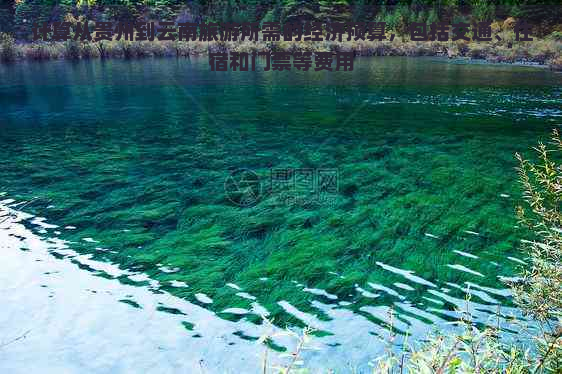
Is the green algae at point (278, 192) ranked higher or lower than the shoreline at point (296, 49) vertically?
lower

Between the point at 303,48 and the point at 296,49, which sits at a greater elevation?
the point at 303,48

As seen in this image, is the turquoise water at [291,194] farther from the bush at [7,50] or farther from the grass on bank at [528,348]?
the bush at [7,50]

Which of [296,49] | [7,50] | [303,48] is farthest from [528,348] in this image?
[7,50]

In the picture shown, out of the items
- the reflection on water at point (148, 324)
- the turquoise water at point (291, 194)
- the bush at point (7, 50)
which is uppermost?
the bush at point (7, 50)

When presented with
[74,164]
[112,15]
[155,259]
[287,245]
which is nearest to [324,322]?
[287,245]

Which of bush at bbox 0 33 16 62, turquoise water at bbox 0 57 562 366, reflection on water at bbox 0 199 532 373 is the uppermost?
bush at bbox 0 33 16 62

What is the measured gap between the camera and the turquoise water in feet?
26.2

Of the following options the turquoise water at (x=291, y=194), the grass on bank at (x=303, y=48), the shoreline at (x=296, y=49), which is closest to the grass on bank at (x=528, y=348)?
the turquoise water at (x=291, y=194)

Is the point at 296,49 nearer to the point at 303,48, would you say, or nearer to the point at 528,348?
the point at 303,48

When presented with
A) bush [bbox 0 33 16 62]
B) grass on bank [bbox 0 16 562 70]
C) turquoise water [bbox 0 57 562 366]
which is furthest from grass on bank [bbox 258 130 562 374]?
bush [bbox 0 33 16 62]

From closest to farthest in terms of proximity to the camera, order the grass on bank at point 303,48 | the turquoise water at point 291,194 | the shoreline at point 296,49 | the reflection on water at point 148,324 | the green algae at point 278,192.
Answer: the reflection on water at point 148,324
the turquoise water at point 291,194
the green algae at point 278,192
the shoreline at point 296,49
the grass on bank at point 303,48

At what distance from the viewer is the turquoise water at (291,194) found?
8.00 meters

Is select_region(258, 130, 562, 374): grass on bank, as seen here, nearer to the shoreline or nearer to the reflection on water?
the reflection on water

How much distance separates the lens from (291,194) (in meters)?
12.6
